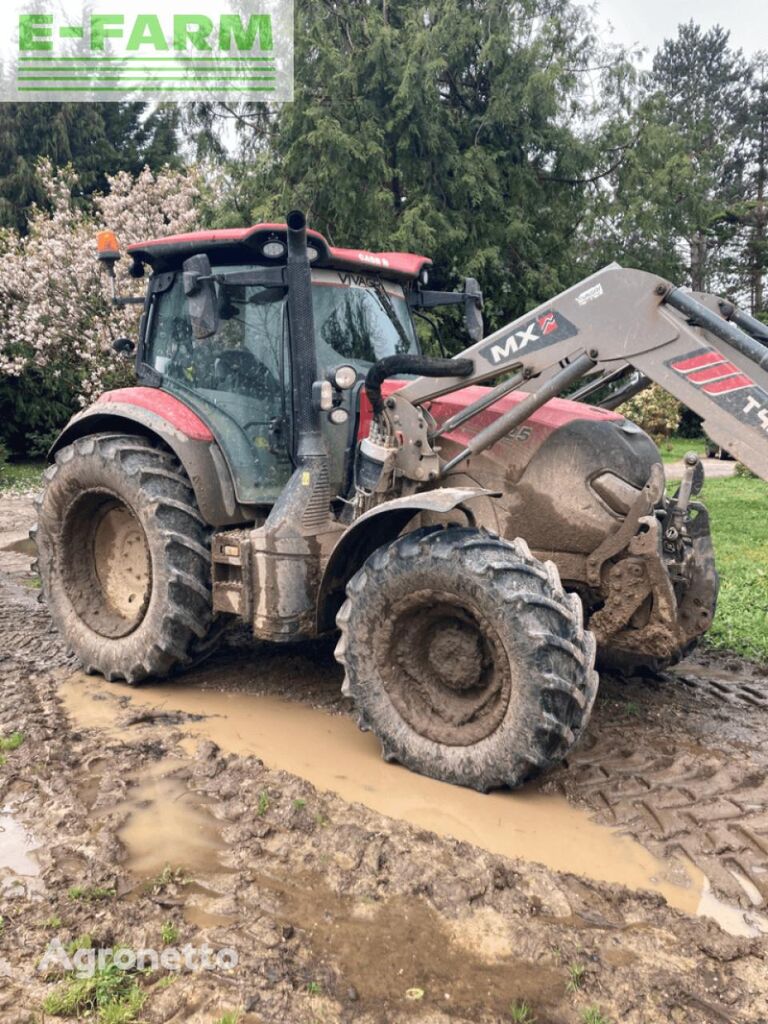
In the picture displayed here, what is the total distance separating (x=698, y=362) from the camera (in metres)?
3.45

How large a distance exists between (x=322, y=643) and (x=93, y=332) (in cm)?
1153

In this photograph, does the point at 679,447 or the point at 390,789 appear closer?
the point at 390,789

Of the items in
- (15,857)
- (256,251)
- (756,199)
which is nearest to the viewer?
(15,857)

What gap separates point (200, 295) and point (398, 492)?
147 cm

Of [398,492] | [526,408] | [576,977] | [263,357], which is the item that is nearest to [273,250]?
[263,357]

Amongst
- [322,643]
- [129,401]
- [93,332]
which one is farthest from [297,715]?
[93,332]

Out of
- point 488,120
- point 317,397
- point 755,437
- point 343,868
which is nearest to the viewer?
point 343,868

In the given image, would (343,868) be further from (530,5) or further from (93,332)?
(530,5)

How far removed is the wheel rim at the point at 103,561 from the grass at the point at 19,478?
33.9 ft

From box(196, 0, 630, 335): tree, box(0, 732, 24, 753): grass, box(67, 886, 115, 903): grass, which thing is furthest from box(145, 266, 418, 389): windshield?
box(196, 0, 630, 335): tree

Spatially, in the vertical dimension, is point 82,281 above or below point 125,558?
above

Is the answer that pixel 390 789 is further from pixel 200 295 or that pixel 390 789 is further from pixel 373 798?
pixel 200 295

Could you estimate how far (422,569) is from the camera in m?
Result: 3.58

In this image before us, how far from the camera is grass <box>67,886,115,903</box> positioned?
2.75 m
